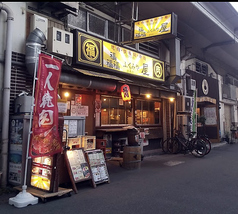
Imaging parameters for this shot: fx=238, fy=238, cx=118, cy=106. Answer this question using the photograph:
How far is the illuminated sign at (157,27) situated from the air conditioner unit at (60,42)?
118 inches

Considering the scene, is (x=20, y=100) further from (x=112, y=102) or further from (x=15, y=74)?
(x=112, y=102)

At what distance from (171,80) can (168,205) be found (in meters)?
9.23

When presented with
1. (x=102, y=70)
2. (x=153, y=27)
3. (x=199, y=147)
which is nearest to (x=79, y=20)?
(x=102, y=70)

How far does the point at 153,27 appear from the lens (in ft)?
31.5

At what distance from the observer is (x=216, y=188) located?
22.5 ft

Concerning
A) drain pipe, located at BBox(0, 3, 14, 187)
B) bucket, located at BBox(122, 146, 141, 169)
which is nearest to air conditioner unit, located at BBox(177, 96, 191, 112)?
bucket, located at BBox(122, 146, 141, 169)

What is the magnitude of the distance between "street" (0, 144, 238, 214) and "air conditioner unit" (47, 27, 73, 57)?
14.4 feet

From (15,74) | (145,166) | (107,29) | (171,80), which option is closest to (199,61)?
(171,80)

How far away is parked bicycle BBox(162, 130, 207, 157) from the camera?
12547mm

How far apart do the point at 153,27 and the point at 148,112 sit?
5.35 meters

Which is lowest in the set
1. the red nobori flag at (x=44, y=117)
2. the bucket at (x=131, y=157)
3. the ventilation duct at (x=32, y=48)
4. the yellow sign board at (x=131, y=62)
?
the bucket at (x=131, y=157)

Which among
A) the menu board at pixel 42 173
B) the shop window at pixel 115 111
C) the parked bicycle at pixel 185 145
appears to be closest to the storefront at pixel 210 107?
the parked bicycle at pixel 185 145

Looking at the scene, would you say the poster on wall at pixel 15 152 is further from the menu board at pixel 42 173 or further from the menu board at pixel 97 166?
the menu board at pixel 97 166

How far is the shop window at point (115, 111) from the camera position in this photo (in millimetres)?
10883
